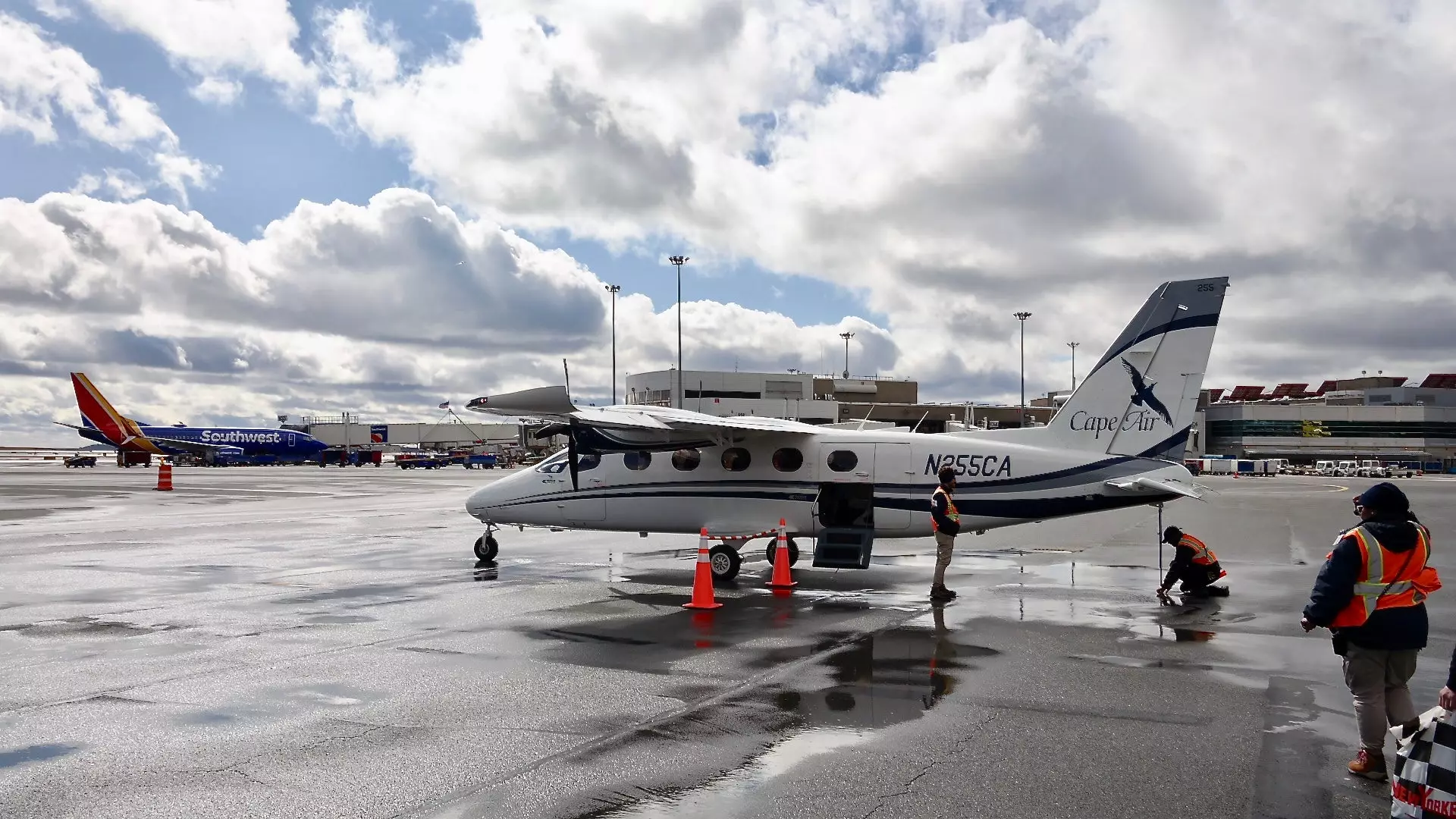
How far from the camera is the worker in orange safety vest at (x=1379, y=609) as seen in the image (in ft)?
19.7

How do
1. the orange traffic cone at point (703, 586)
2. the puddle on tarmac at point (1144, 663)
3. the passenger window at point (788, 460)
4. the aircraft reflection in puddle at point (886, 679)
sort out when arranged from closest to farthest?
1. the aircraft reflection in puddle at point (886, 679)
2. the puddle on tarmac at point (1144, 663)
3. the orange traffic cone at point (703, 586)
4. the passenger window at point (788, 460)

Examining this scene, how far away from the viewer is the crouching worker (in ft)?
47.4

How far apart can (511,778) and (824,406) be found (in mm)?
104226

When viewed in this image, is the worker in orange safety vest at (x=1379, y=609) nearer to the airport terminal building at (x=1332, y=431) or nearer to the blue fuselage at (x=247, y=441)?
the blue fuselage at (x=247, y=441)

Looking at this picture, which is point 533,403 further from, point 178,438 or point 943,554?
point 178,438

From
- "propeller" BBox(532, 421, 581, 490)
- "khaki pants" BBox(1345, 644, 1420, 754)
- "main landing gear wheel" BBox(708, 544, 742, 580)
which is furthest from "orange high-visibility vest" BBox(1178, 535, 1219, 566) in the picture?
"propeller" BBox(532, 421, 581, 490)

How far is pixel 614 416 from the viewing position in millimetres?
15602

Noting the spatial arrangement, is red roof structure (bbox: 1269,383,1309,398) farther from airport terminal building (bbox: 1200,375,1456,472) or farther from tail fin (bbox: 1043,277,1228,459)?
tail fin (bbox: 1043,277,1228,459)

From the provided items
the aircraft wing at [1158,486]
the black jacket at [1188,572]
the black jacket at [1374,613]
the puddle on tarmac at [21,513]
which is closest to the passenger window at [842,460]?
the aircraft wing at [1158,486]

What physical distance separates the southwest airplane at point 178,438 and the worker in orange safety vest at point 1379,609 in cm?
10346

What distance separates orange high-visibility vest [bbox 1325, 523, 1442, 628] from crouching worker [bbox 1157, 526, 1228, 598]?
862 cm

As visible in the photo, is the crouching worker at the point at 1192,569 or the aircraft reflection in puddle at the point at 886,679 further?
the crouching worker at the point at 1192,569

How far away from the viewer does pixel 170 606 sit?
533 inches

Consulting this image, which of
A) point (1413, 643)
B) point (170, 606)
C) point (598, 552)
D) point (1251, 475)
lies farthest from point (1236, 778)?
point (1251, 475)
